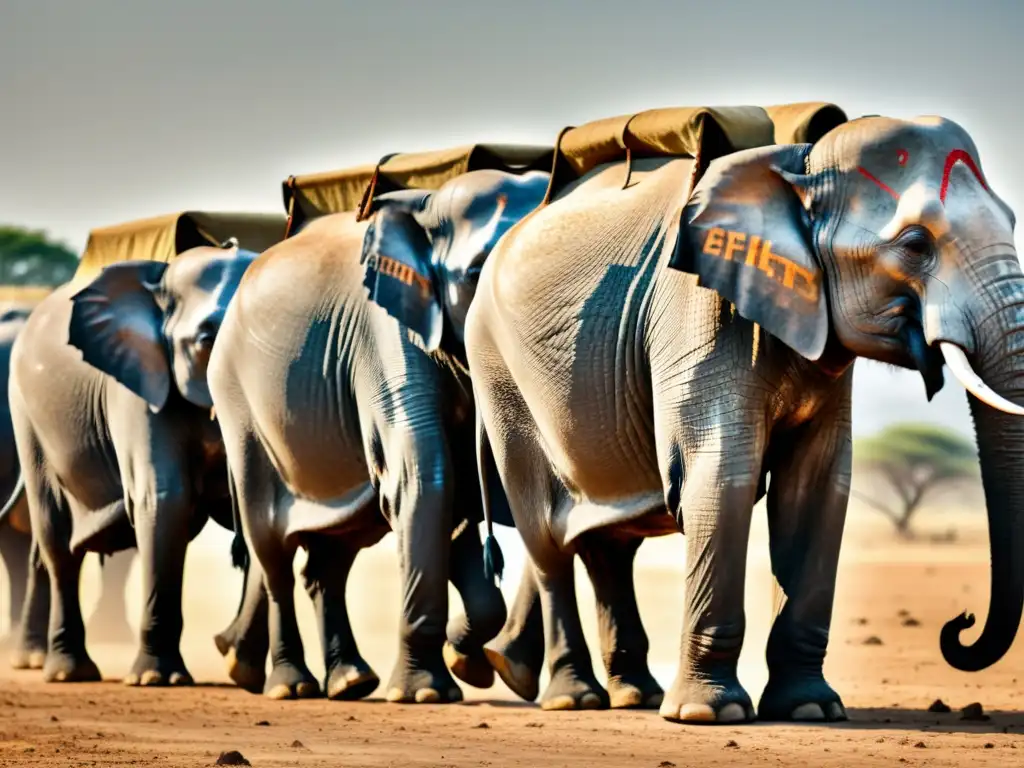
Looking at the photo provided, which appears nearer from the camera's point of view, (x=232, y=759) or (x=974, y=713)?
(x=232, y=759)

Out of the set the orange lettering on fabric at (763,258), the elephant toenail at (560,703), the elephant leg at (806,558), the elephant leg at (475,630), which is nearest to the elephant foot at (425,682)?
the elephant leg at (475,630)

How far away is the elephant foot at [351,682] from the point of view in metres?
13.8

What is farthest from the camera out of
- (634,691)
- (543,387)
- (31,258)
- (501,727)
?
(31,258)

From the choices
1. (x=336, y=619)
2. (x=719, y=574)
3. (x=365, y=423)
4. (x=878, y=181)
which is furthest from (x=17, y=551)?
(x=878, y=181)

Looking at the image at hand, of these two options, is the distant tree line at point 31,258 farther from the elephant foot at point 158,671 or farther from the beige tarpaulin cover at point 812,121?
the beige tarpaulin cover at point 812,121

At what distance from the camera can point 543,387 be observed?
38.9 ft

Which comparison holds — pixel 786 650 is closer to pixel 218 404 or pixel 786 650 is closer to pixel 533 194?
pixel 533 194

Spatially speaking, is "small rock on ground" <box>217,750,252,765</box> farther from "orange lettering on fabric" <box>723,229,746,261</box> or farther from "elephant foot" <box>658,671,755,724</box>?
"orange lettering on fabric" <box>723,229,746,261</box>

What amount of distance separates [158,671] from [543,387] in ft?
15.5

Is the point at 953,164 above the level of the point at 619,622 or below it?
above

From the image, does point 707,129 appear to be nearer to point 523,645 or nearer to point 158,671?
point 523,645

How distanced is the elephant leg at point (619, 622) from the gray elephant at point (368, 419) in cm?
97

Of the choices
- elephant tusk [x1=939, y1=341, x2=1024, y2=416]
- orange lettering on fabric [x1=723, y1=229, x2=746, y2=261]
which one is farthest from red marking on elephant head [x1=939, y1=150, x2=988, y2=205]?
orange lettering on fabric [x1=723, y1=229, x2=746, y2=261]

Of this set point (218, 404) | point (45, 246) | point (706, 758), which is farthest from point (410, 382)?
point (45, 246)
